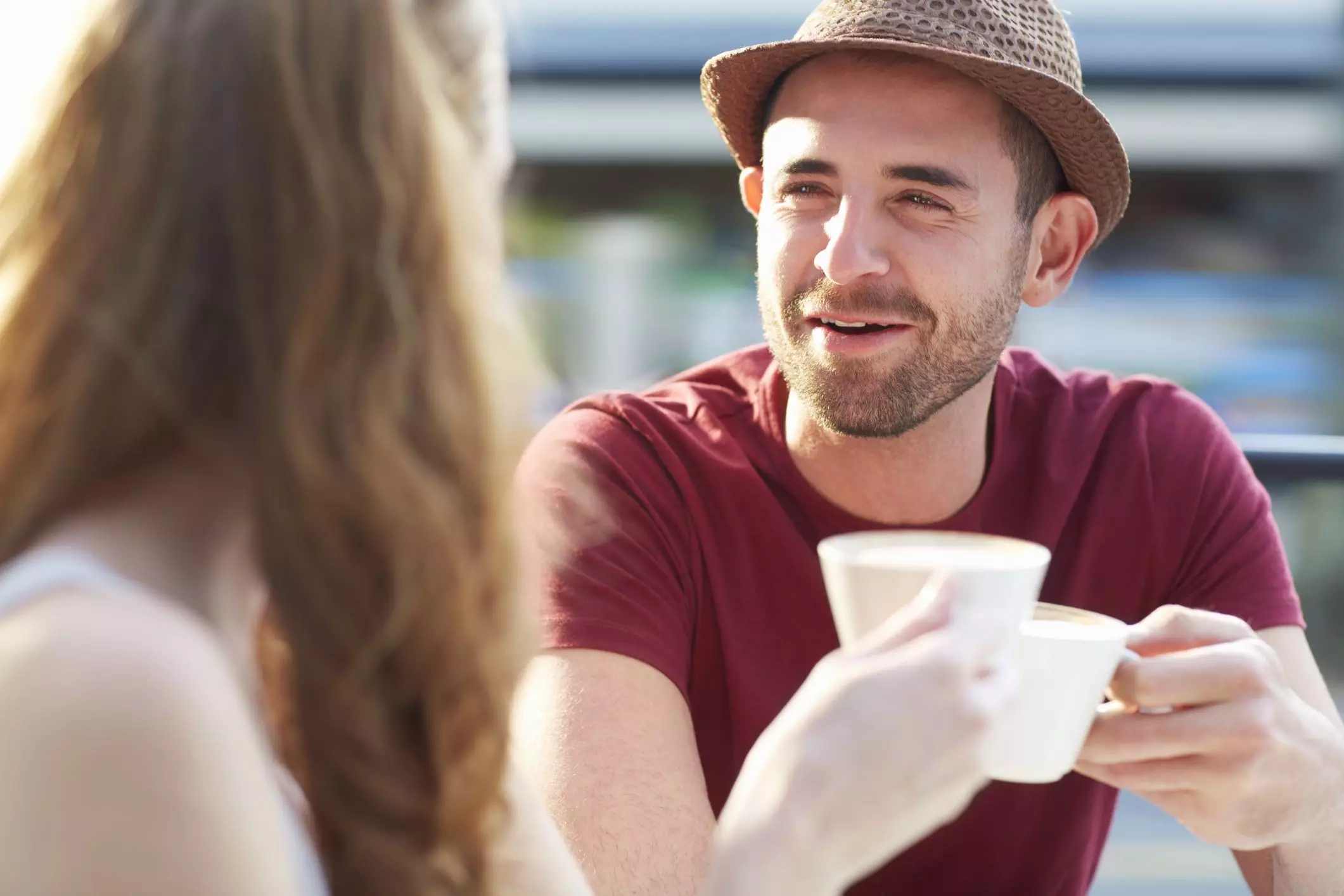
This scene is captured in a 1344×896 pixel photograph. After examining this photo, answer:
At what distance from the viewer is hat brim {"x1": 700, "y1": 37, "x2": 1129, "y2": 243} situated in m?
1.86

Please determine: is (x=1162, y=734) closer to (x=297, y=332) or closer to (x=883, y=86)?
(x=297, y=332)

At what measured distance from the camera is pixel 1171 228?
4574 millimetres

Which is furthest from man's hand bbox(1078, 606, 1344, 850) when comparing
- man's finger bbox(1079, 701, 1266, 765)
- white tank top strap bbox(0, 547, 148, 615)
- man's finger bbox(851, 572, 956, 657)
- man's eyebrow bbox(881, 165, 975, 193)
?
white tank top strap bbox(0, 547, 148, 615)

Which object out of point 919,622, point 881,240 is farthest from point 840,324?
point 919,622

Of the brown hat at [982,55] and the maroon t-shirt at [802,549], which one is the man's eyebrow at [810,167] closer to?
the brown hat at [982,55]

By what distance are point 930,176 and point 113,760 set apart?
1.42m

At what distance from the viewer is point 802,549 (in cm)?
181

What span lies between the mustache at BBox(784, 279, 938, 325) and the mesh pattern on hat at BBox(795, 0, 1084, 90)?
1.05 feet

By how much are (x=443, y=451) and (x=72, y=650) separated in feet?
0.81

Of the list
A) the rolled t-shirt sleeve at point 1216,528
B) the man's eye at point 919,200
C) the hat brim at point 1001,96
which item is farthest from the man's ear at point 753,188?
the rolled t-shirt sleeve at point 1216,528

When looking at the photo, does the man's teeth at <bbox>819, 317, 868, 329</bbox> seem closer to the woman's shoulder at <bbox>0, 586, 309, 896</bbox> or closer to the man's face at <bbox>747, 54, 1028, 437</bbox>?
the man's face at <bbox>747, 54, 1028, 437</bbox>

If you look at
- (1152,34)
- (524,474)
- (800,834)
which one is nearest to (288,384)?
(800,834)

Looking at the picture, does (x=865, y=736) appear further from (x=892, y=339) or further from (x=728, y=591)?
(x=892, y=339)

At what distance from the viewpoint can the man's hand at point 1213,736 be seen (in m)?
1.28
